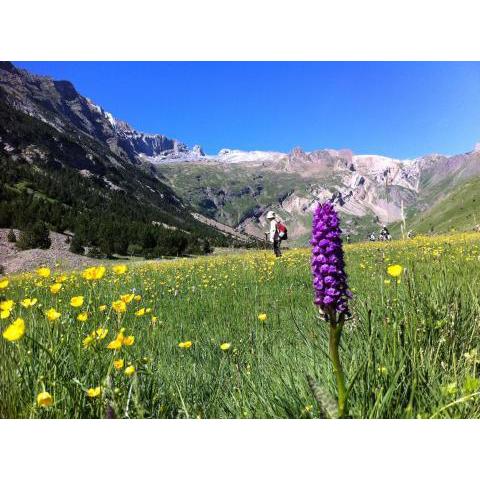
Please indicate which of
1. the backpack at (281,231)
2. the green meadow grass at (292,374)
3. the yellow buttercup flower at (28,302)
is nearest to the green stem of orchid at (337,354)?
the green meadow grass at (292,374)

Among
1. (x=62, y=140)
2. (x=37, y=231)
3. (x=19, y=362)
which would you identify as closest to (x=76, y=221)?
(x=37, y=231)

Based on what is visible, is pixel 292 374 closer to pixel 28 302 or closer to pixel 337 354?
pixel 337 354

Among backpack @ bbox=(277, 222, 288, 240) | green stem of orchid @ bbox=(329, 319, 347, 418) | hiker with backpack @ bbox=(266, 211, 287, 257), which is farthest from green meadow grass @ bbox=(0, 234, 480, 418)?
hiker with backpack @ bbox=(266, 211, 287, 257)

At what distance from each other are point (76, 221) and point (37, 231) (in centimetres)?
2368

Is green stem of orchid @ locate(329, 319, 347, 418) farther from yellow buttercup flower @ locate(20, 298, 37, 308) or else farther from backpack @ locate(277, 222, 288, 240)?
backpack @ locate(277, 222, 288, 240)

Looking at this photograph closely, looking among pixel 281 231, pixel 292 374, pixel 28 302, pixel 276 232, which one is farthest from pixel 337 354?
pixel 276 232

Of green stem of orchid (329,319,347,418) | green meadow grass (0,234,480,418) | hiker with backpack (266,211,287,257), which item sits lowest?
green meadow grass (0,234,480,418)

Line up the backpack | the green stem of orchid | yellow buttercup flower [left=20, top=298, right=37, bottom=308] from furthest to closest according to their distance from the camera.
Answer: the backpack, yellow buttercup flower [left=20, top=298, right=37, bottom=308], the green stem of orchid

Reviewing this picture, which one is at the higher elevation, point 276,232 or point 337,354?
point 276,232

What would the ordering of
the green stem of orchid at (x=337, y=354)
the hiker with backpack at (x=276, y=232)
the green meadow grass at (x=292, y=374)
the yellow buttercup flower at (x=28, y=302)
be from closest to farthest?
the green stem of orchid at (x=337, y=354) < the green meadow grass at (x=292, y=374) < the yellow buttercup flower at (x=28, y=302) < the hiker with backpack at (x=276, y=232)

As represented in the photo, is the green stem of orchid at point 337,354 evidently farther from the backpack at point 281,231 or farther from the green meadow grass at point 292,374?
the backpack at point 281,231

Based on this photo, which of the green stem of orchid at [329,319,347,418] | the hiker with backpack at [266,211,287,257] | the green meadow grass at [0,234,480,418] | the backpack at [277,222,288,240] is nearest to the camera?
the green stem of orchid at [329,319,347,418]
